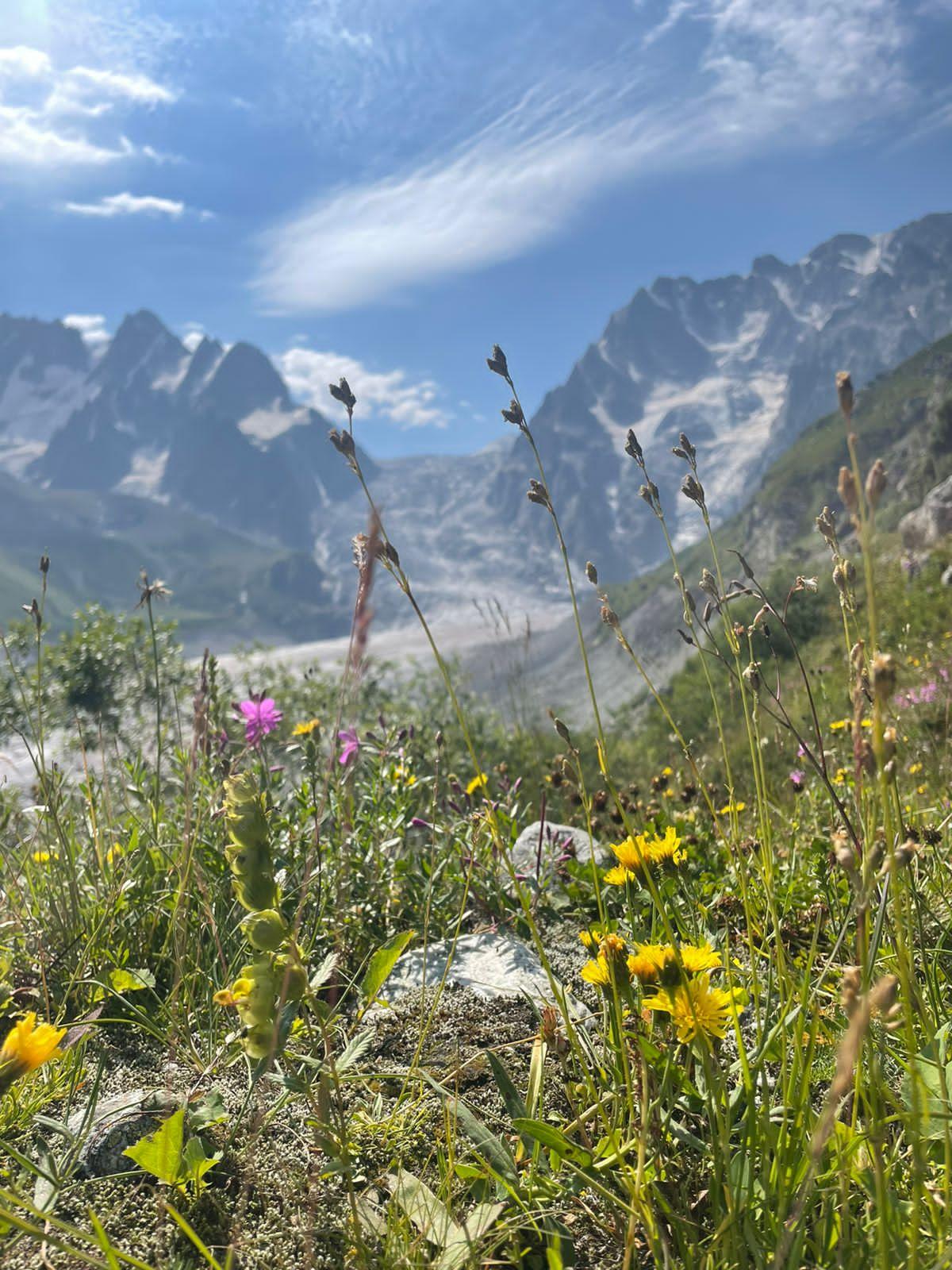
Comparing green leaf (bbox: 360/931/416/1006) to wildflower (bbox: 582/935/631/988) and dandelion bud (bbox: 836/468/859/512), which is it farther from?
dandelion bud (bbox: 836/468/859/512)

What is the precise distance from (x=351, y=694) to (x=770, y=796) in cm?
275

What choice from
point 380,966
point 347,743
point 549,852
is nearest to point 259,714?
point 347,743

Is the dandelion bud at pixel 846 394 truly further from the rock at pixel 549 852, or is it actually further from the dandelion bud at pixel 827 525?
the rock at pixel 549 852

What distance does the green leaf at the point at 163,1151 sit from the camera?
130 cm

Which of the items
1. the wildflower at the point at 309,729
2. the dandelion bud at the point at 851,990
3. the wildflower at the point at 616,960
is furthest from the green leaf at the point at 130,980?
the dandelion bud at the point at 851,990

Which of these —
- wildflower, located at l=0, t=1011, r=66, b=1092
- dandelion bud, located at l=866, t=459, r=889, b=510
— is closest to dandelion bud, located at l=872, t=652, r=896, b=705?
dandelion bud, located at l=866, t=459, r=889, b=510

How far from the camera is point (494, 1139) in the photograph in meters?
1.33

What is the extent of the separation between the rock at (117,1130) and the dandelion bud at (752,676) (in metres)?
1.32

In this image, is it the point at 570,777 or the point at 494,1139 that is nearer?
the point at 494,1139

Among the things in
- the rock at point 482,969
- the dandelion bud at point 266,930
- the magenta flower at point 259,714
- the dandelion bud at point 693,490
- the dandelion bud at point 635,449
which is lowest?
the rock at point 482,969

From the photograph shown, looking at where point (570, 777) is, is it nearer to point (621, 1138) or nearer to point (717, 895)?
point (621, 1138)

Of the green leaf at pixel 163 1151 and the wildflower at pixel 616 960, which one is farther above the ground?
the wildflower at pixel 616 960

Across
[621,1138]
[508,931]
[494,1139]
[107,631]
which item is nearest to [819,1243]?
[621,1138]

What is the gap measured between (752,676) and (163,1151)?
4.17 ft
